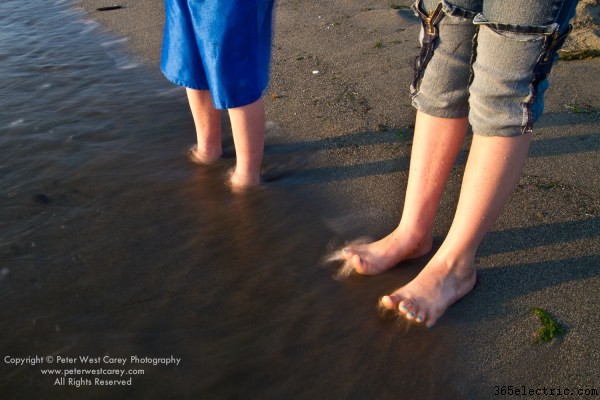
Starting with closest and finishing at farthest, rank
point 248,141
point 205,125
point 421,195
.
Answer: point 421,195
point 248,141
point 205,125

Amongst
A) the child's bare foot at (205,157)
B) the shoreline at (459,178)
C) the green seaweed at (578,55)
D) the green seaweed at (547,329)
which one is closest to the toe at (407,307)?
the shoreline at (459,178)

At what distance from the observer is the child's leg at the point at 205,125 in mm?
2443

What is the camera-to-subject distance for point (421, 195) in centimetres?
181

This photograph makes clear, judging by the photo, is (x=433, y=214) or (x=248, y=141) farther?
(x=248, y=141)

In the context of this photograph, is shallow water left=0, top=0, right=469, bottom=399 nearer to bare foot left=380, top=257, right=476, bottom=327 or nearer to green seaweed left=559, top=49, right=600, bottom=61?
bare foot left=380, top=257, right=476, bottom=327

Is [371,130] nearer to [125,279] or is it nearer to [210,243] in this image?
[210,243]

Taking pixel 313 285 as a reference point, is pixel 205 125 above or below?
above

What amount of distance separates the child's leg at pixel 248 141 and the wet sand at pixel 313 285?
0.32 feet

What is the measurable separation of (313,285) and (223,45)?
0.98 metres

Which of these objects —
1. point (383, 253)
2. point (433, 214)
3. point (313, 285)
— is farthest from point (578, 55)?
point (313, 285)

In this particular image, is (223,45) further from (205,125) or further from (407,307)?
(407,307)

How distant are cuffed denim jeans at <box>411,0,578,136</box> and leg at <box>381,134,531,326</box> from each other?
0.21 feet

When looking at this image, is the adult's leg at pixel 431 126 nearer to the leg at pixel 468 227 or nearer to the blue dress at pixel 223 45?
the leg at pixel 468 227

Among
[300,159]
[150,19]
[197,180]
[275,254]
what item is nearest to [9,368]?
[275,254]
